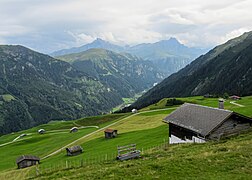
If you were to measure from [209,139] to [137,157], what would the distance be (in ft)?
46.7

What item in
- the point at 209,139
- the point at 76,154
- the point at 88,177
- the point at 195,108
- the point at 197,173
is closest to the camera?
the point at 197,173

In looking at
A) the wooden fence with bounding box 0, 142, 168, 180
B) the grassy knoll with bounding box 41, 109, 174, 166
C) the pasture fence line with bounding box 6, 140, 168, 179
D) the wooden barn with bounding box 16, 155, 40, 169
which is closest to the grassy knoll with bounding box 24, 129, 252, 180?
the pasture fence line with bounding box 6, 140, 168, 179

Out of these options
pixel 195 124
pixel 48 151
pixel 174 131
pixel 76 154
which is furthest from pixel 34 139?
pixel 195 124

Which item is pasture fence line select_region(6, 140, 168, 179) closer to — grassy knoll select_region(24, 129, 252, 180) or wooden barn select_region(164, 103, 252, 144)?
wooden barn select_region(164, 103, 252, 144)

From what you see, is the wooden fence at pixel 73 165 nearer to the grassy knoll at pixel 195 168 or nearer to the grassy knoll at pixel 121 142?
the grassy knoll at pixel 121 142

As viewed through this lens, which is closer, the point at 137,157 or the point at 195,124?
the point at 137,157

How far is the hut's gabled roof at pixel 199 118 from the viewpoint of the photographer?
152 ft

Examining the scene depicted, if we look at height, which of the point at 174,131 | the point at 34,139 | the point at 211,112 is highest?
the point at 211,112

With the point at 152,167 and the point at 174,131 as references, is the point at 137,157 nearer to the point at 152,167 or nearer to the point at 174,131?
Result: the point at 152,167

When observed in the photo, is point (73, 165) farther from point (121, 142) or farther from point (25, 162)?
point (25, 162)

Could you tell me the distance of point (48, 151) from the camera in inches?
3819

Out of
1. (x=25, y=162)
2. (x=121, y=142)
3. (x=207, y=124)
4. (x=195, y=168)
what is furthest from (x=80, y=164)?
(x=25, y=162)

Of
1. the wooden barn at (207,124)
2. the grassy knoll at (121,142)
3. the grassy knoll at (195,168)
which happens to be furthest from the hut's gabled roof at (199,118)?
the grassy knoll at (195,168)

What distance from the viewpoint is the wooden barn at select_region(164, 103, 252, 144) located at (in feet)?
151
